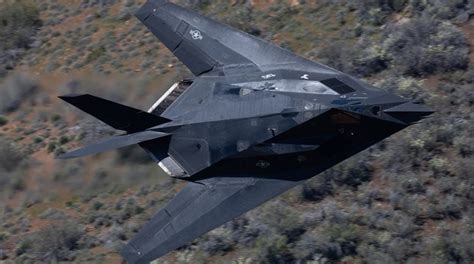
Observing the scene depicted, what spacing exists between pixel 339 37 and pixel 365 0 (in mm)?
2250

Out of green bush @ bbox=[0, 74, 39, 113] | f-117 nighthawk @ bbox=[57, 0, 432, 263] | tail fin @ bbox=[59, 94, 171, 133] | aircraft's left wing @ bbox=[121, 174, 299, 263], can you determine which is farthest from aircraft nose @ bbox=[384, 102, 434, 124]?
green bush @ bbox=[0, 74, 39, 113]

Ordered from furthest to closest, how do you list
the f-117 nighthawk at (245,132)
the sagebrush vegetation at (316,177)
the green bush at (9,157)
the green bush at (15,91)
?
the green bush at (15,91), the green bush at (9,157), the sagebrush vegetation at (316,177), the f-117 nighthawk at (245,132)

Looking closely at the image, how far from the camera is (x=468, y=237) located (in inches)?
1103

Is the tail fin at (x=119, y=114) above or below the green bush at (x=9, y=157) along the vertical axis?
above

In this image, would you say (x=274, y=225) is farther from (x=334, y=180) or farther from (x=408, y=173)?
(x=408, y=173)

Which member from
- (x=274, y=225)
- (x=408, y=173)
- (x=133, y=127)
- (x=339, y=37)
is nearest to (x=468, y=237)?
(x=408, y=173)

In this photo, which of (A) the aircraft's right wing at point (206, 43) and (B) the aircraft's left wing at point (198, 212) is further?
(A) the aircraft's right wing at point (206, 43)

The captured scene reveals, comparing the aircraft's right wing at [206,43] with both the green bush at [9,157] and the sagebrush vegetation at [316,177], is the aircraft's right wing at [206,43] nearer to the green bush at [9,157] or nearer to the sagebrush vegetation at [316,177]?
the sagebrush vegetation at [316,177]

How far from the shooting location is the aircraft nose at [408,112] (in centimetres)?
2388

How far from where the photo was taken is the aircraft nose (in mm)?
23875

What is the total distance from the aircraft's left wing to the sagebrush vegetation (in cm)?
380

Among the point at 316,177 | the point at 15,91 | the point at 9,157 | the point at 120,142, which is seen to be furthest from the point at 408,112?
the point at 15,91

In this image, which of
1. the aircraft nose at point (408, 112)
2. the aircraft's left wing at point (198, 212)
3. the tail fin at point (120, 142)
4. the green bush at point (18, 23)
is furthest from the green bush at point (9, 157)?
the aircraft nose at point (408, 112)

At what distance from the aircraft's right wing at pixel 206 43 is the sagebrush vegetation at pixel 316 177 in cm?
312
